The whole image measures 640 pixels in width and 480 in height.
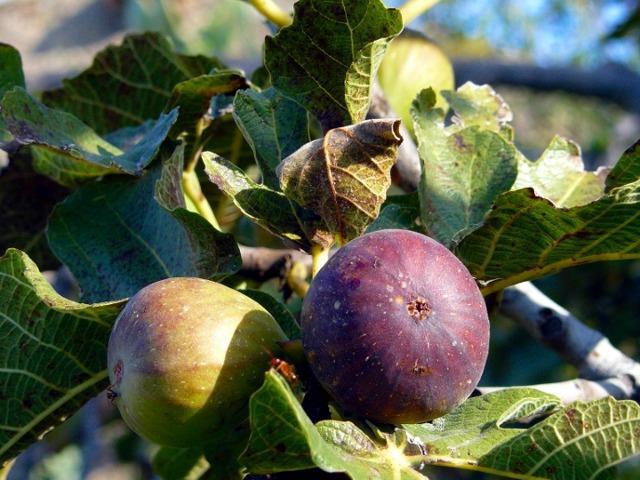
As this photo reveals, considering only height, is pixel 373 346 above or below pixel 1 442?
above

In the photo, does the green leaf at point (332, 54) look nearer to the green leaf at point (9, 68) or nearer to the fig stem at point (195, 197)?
the fig stem at point (195, 197)

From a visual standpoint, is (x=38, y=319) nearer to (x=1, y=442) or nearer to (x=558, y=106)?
(x=1, y=442)

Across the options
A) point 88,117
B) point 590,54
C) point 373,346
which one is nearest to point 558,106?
point 590,54

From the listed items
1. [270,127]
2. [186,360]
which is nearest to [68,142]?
[270,127]

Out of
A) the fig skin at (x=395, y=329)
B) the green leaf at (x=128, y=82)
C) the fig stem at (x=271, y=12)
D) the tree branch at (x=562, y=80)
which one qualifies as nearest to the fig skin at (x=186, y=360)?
the fig skin at (x=395, y=329)

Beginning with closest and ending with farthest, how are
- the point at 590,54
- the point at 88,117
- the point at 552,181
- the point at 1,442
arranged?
the point at 1,442 < the point at 552,181 < the point at 88,117 < the point at 590,54
